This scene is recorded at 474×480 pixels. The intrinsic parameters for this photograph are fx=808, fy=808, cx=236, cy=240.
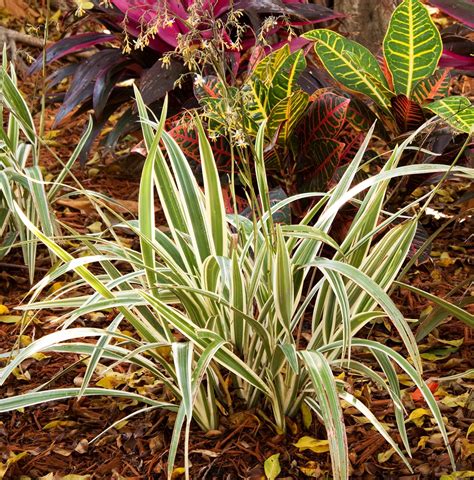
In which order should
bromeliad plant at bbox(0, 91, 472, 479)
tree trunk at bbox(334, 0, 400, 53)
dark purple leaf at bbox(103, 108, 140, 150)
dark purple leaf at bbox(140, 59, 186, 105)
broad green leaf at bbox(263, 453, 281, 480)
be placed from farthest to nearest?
tree trunk at bbox(334, 0, 400, 53)
dark purple leaf at bbox(103, 108, 140, 150)
dark purple leaf at bbox(140, 59, 186, 105)
broad green leaf at bbox(263, 453, 281, 480)
bromeliad plant at bbox(0, 91, 472, 479)

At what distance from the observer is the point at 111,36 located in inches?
119

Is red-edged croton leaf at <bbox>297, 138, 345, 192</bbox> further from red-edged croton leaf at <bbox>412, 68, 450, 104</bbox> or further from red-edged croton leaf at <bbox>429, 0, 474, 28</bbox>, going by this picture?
red-edged croton leaf at <bbox>429, 0, 474, 28</bbox>

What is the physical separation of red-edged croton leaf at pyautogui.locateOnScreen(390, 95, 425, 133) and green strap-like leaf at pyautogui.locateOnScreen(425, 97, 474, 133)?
22cm

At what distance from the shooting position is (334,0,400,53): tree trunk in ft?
11.4

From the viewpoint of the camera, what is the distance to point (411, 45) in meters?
2.26

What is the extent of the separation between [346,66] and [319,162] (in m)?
0.29

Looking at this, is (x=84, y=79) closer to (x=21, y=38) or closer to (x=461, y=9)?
(x=461, y=9)

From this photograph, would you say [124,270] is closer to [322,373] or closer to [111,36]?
[111,36]

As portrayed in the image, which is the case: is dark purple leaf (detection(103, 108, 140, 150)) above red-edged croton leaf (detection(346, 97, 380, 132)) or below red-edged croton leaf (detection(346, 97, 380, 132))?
below

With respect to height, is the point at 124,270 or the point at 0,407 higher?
the point at 0,407

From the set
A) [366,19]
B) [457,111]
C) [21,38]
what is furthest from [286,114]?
[21,38]

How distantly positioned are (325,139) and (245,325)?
725mm

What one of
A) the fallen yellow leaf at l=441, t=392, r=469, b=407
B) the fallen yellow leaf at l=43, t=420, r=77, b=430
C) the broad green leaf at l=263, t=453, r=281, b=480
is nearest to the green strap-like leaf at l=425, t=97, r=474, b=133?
the fallen yellow leaf at l=441, t=392, r=469, b=407

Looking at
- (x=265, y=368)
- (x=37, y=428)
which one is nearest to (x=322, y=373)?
(x=265, y=368)
